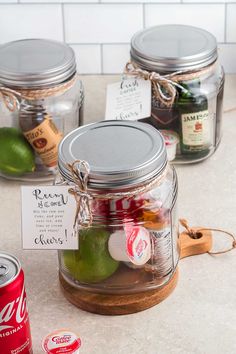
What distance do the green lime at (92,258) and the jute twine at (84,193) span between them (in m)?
0.02

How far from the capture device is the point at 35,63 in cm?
190

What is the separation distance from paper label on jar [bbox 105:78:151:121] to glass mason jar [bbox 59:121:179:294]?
30 cm

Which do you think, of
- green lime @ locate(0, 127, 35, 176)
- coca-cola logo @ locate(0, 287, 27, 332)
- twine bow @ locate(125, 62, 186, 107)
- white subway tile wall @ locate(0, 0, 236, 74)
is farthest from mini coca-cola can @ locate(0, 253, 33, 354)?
white subway tile wall @ locate(0, 0, 236, 74)

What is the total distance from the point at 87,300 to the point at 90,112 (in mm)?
710

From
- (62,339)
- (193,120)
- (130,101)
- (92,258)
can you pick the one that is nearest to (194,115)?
(193,120)

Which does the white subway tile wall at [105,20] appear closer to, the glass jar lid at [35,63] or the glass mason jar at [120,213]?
the glass jar lid at [35,63]

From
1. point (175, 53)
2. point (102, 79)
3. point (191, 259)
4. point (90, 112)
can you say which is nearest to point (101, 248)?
point (191, 259)

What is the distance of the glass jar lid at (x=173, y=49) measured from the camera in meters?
1.88

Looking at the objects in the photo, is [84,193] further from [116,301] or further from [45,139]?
[45,139]

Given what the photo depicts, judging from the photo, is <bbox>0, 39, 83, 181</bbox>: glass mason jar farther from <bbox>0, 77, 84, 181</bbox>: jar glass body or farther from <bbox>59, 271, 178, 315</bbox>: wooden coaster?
<bbox>59, 271, 178, 315</bbox>: wooden coaster

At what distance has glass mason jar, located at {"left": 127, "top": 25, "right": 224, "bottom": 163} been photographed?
6.16 feet

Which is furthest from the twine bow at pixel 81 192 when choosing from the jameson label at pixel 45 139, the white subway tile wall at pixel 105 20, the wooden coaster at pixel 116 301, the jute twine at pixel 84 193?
the white subway tile wall at pixel 105 20

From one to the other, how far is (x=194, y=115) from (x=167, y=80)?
96 mm

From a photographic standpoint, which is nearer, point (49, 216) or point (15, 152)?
point (49, 216)
